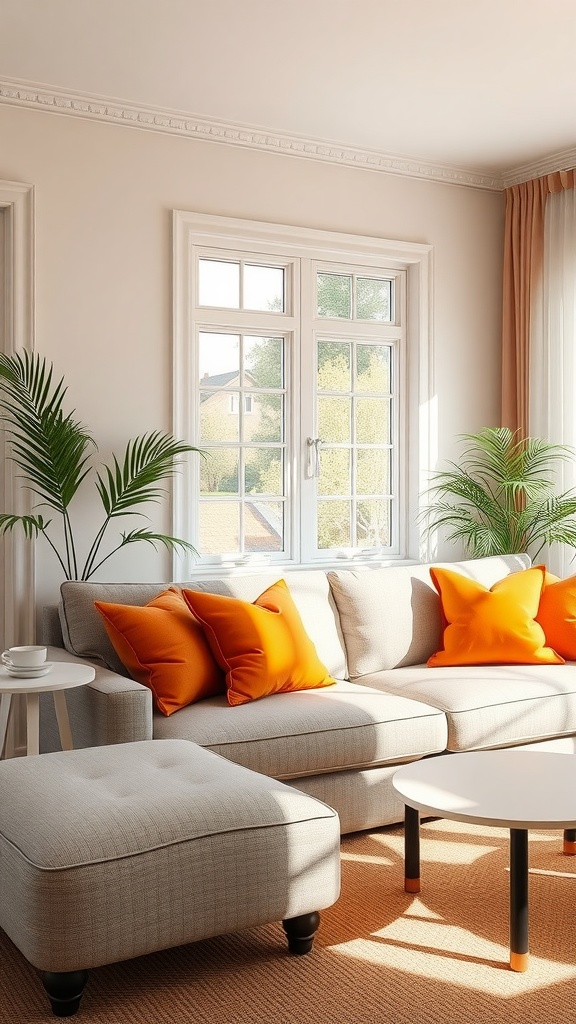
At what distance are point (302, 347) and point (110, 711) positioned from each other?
2.40 m

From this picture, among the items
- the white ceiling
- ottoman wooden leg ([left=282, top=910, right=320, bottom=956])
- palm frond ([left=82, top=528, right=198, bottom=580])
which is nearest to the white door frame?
palm frond ([left=82, top=528, right=198, bottom=580])

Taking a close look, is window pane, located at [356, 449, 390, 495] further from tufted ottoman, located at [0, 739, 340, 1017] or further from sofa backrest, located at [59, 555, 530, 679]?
tufted ottoman, located at [0, 739, 340, 1017]

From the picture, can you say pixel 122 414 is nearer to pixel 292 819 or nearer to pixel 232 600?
pixel 232 600

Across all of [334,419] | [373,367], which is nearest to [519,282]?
[373,367]

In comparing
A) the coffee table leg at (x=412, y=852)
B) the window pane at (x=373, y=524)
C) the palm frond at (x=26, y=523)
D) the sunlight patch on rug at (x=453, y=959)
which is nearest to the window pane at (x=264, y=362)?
the window pane at (x=373, y=524)

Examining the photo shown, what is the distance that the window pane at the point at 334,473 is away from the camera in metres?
4.97

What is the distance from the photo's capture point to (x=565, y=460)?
197 inches

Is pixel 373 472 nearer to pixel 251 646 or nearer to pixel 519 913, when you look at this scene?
pixel 251 646

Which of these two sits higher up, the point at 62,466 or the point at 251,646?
the point at 62,466

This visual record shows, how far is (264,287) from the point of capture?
4.78 metres

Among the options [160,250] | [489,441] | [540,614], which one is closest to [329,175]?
[160,250]

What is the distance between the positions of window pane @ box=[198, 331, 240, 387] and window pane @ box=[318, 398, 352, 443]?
50 centimetres

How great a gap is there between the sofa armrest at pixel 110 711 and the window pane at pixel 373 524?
6.93 ft

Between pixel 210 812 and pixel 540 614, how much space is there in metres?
→ 2.25
